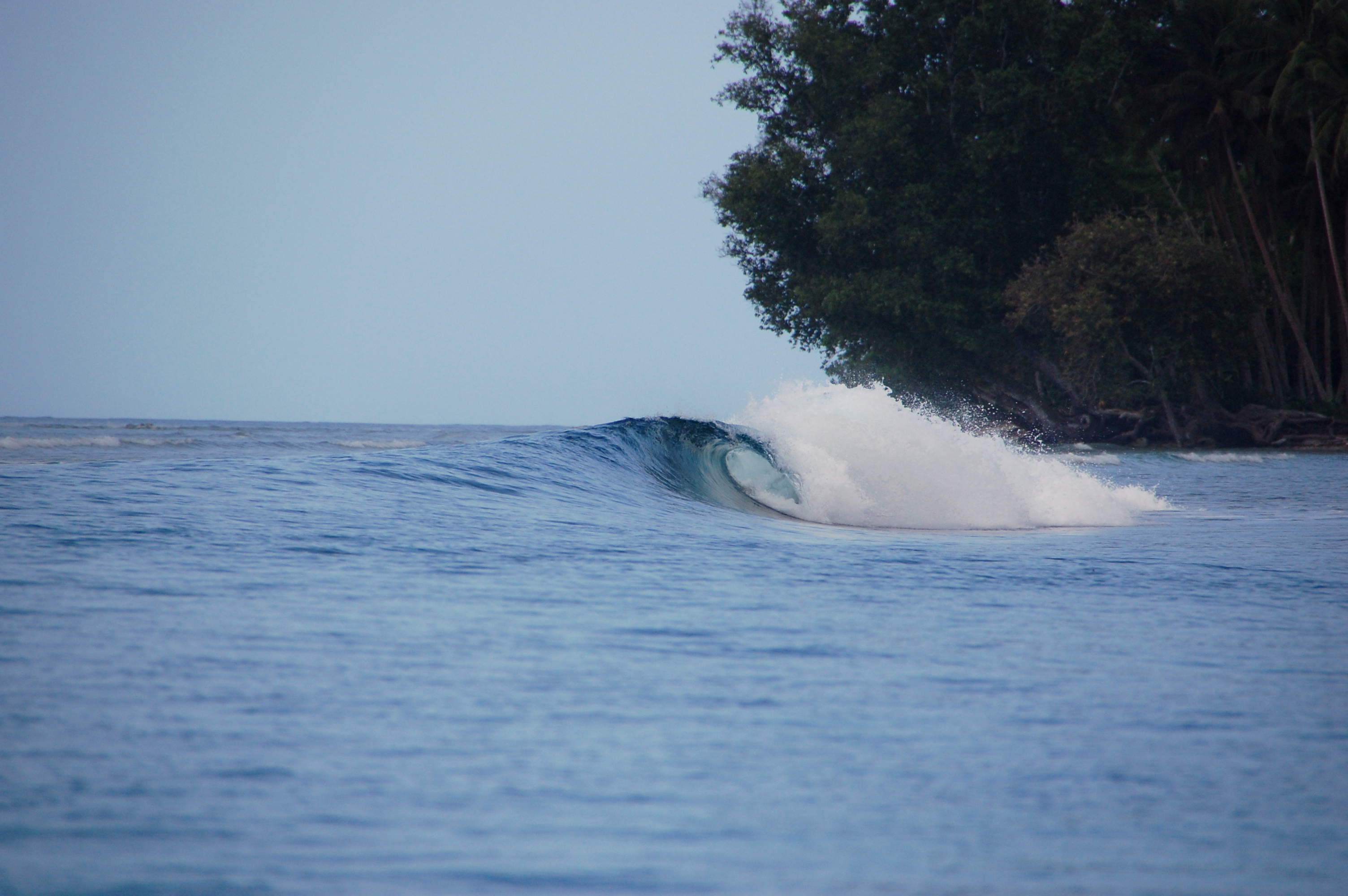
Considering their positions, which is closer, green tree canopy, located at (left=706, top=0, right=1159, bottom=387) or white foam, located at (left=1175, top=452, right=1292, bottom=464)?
white foam, located at (left=1175, top=452, right=1292, bottom=464)

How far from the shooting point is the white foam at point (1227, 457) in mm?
18453

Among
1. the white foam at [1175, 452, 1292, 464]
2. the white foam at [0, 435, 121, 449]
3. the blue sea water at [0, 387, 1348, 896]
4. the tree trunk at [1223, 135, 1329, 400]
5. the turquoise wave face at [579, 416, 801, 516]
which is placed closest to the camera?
the blue sea water at [0, 387, 1348, 896]

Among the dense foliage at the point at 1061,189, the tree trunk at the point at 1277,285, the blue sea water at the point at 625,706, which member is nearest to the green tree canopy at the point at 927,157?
the dense foliage at the point at 1061,189

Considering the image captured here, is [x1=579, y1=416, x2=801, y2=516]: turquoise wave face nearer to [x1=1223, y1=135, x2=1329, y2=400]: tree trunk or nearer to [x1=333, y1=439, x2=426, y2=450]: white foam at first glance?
[x1=333, y1=439, x2=426, y2=450]: white foam

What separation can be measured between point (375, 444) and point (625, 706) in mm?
25553

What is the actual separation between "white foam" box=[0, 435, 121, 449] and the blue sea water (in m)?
16.9

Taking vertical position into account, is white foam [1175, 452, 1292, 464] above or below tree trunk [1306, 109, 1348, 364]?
below

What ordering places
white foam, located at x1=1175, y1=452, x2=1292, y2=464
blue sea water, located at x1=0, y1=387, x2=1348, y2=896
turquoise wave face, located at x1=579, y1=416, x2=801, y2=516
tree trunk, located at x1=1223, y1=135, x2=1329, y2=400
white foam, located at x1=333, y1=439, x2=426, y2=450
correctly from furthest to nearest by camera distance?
tree trunk, located at x1=1223, y1=135, x2=1329, y2=400 → white foam, located at x1=333, y1=439, x2=426, y2=450 → white foam, located at x1=1175, y1=452, x2=1292, y2=464 → turquoise wave face, located at x1=579, y1=416, x2=801, y2=516 → blue sea water, located at x1=0, y1=387, x2=1348, y2=896

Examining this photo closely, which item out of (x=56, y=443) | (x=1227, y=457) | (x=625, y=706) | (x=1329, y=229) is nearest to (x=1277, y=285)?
(x=1329, y=229)

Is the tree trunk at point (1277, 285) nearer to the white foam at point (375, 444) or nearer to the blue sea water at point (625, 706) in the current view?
the white foam at point (375, 444)

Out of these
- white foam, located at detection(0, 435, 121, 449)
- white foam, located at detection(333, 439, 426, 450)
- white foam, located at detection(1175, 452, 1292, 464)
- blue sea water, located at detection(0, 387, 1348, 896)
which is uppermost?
white foam, located at detection(1175, 452, 1292, 464)

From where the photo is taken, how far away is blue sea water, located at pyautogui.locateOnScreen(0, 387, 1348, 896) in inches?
71.1

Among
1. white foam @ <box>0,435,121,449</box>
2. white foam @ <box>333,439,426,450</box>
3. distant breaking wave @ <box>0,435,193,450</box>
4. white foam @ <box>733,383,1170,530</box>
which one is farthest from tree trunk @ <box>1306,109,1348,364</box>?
white foam @ <box>0,435,121,449</box>

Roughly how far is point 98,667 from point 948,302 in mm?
24005
